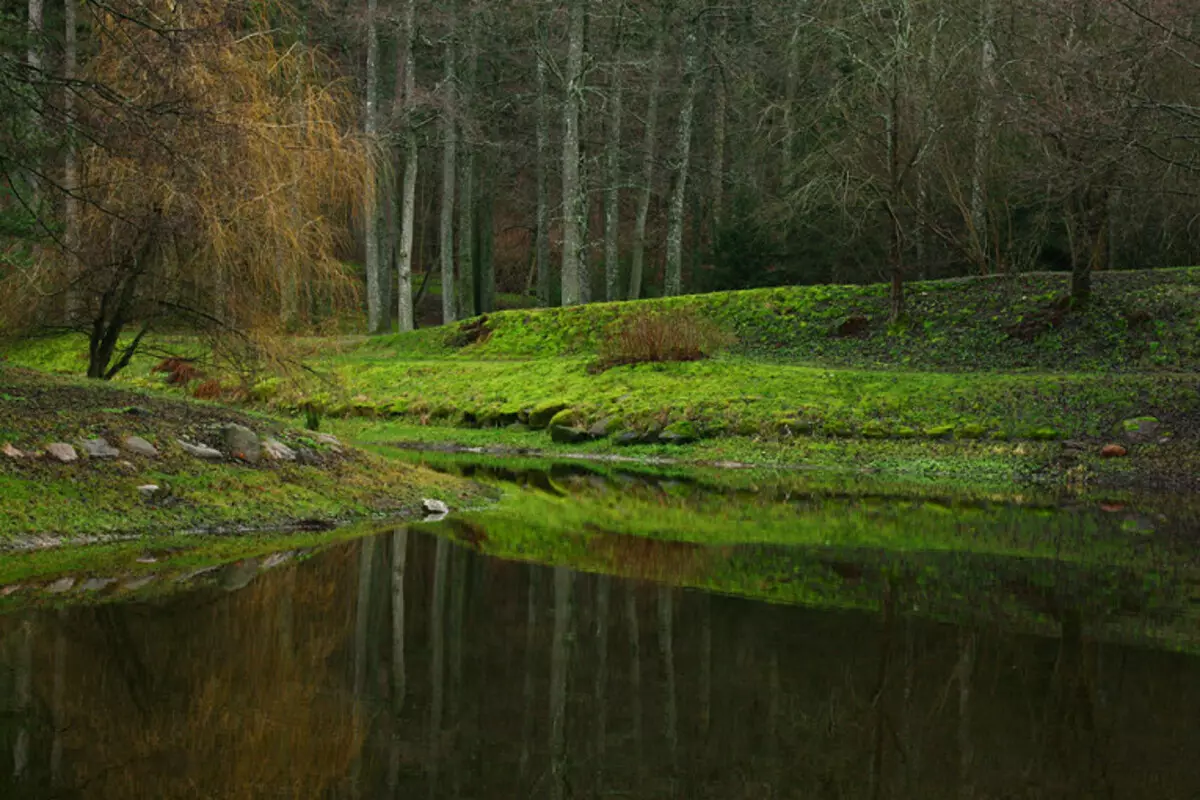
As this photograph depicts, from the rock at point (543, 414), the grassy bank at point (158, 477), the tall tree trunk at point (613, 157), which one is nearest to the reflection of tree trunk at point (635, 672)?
the grassy bank at point (158, 477)

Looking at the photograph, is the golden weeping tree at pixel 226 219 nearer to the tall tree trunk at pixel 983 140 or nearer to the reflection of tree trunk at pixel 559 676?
the reflection of tree trunk at pixel 559 676

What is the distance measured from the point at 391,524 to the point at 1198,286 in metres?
18.0

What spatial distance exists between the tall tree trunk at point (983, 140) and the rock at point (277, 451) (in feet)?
55.8

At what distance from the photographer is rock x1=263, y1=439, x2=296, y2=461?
1210 centimetres

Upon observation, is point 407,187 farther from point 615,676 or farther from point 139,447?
point 615,676

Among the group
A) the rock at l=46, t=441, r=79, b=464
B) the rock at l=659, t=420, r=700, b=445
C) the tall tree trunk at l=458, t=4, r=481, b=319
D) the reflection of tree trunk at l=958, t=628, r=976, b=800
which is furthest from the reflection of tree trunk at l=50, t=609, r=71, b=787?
the tall tree trunk at l=458, t=4, r=481, b=319

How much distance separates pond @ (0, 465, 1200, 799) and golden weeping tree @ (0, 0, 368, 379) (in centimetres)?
468

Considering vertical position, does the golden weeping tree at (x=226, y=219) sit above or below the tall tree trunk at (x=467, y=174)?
below

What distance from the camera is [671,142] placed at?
42750mm

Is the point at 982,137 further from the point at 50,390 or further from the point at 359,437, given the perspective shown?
the point at 50,390

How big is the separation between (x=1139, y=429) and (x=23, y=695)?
15.8 m

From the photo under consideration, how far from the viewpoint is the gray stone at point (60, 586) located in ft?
25.2

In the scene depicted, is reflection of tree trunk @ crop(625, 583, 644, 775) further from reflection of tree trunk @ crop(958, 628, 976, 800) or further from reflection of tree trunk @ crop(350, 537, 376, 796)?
reflection of tree trunk @ crop(958, 628, 976, 800)

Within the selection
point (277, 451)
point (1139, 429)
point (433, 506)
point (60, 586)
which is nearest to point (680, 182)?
point (1139, 429)
